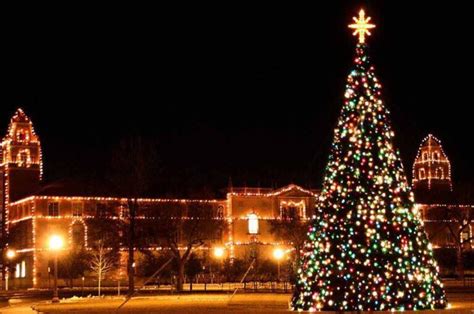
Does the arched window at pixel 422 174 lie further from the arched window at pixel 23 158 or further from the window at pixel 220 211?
the arched window at pixel 23 158

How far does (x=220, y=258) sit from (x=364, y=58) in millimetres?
77883

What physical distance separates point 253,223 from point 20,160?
31.3 metres

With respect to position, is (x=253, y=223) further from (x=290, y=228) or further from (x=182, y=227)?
(x=182, y=227)

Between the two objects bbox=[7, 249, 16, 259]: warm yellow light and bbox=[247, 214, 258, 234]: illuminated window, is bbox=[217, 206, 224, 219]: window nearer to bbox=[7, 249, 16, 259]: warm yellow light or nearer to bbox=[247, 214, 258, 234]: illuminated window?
bbox=[247, 214, 258, 234]: illuminated window

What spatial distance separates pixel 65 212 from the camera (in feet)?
350

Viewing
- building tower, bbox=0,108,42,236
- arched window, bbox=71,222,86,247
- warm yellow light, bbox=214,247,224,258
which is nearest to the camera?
arched window, bbox=71,222,86,247

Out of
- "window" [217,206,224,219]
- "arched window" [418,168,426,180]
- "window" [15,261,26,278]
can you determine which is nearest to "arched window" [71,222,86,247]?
"window" [15,261,26,278]

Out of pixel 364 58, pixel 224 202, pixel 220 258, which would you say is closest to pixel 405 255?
pixel 364 58

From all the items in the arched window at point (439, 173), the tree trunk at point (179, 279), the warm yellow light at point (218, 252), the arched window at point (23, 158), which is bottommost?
the tree trunk at point (179, 279)

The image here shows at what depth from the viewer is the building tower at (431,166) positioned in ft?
416

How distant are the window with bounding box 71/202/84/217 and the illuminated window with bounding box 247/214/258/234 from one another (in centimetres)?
2202

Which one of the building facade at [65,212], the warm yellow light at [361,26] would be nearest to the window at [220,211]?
the building facade at [65,212]

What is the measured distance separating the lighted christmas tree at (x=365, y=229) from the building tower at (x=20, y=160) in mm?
87242

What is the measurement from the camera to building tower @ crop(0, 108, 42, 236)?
11194 centimetres
